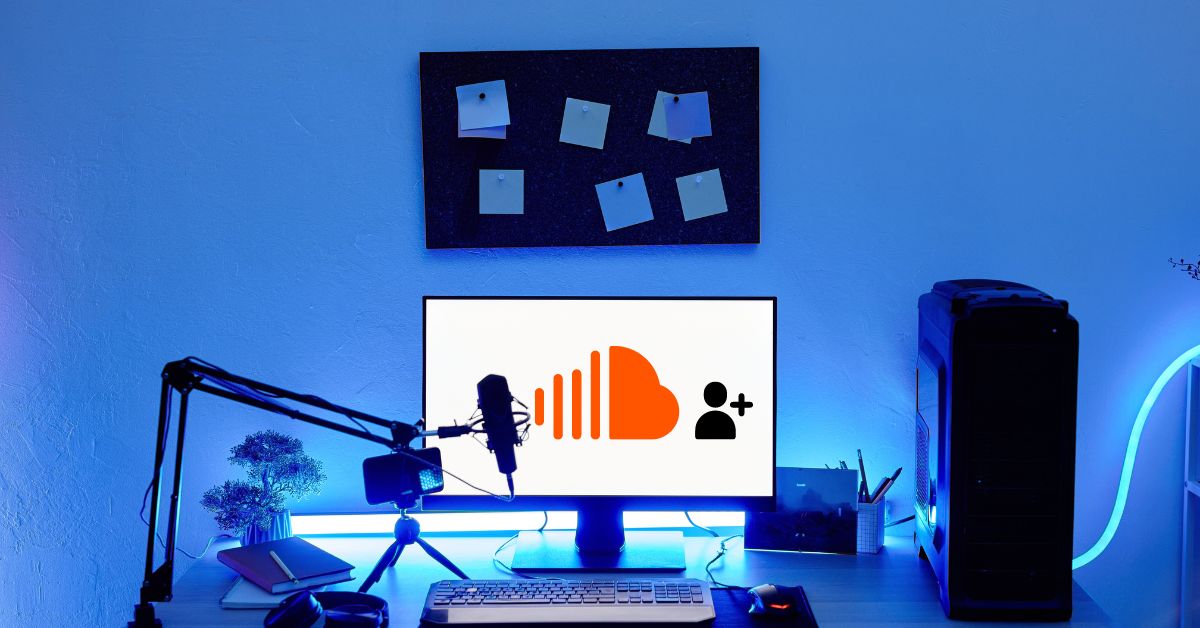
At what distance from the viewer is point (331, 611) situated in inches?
49.6

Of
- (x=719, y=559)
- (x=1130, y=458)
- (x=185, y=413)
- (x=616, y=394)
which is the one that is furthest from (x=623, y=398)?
(x=1130, y=458)

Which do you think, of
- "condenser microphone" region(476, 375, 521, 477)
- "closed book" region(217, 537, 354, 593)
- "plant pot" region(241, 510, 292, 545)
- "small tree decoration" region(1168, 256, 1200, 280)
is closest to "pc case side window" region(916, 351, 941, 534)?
"small tree decoration" region(1168, 256, 1200, 280)

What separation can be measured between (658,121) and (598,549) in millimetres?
719

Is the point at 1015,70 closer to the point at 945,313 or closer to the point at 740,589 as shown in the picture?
the point at 945,313

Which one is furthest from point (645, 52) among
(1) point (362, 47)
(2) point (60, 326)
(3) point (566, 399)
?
(2) point (60, 326)

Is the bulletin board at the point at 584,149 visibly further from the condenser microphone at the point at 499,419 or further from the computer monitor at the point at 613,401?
the condenser microphone at the point at 499,419

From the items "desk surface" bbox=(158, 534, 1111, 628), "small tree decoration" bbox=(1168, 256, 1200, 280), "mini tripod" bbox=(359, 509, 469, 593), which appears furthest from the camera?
"small tree decoration" bbox=(1168, 256, 1200, 280)

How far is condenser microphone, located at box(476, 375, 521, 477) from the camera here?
1.23 meters

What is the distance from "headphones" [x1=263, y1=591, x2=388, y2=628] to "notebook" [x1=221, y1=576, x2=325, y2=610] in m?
0.05

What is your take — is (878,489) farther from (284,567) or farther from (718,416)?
(284,567)

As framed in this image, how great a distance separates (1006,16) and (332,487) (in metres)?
1.43

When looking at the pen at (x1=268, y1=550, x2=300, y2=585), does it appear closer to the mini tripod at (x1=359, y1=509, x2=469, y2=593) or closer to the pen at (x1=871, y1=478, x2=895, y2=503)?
the mini tripod at (x1=359, y1=509, x2=469, y2=593)

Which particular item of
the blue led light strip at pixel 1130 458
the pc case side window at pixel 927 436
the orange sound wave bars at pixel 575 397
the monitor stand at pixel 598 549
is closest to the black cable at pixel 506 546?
the monitor stand at pixel 598 549

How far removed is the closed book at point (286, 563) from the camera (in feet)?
4.55
